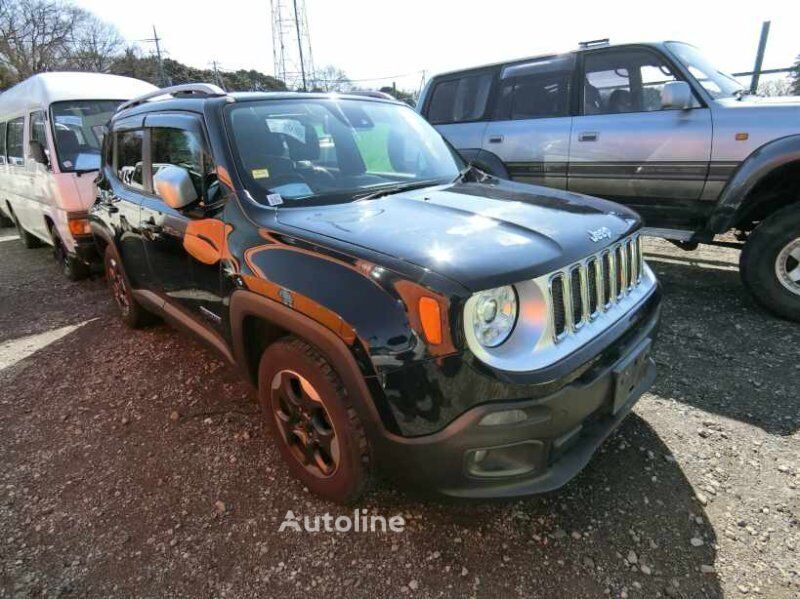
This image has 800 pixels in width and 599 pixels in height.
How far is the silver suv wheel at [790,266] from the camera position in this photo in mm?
3779

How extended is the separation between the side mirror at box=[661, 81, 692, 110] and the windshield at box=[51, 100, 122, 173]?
5588 mm

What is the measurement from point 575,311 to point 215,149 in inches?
74.8

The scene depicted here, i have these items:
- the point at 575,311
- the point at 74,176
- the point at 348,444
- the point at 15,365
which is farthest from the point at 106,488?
the point at 74,176

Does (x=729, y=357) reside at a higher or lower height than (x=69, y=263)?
lower

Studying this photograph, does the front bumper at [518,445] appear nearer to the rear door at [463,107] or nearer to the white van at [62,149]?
the rear door at [463,107]

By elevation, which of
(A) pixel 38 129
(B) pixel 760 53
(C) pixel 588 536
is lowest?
(C) pixel 588 536

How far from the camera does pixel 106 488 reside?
255cm

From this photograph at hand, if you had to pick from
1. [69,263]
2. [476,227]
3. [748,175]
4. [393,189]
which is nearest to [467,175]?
[393,189]

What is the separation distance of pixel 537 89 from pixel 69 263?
5.59 m

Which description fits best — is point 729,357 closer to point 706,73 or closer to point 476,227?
point 476,227

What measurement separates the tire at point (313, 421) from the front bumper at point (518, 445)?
0.19 metres

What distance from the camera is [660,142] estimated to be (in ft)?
14.2

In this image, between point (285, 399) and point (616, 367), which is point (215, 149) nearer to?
point (285, 399)

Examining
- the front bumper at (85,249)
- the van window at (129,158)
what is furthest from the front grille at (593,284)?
the front bumper at (85,249)
